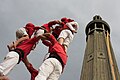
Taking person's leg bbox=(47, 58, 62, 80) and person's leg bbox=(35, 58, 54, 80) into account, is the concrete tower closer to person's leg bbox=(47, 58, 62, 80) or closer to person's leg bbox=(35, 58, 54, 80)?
person's leg bbox=(47, 58, 62, 80)

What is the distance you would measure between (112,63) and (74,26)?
81.6ft

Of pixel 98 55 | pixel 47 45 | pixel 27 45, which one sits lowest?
pixel 27 45

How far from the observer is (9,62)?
348 centimetres

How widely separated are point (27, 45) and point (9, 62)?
43 centimetres

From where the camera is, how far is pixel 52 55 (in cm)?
368

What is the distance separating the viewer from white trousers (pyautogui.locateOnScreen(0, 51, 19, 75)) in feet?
11.1

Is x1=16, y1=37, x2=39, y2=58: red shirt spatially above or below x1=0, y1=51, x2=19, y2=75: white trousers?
above

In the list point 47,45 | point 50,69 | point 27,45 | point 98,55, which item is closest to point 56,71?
point 50,69

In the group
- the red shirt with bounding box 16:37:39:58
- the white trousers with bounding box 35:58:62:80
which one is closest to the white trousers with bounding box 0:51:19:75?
the red shirt with bounding box 16:37:39:58

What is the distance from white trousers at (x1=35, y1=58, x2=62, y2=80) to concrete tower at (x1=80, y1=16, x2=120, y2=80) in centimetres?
2197

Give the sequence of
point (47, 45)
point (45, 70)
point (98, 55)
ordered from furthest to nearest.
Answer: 1. point (98, 55)
2. point (47, 45)
3. point (45, 70)

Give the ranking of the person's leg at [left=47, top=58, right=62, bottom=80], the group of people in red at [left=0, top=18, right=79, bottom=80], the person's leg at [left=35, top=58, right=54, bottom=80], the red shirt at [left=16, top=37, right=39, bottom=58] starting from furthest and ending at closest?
the red shirt at [left=16, top=37, right=39, bottom=58] → the person's leg at [left=47, top=58, right=62, bottom=80] → the group of people in red at [left=0, top=18, right=79, bottom=80] → the person's leg at [left=35, top=58, right=54, bottom=80]

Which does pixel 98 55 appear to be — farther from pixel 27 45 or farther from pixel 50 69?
pixel 50 69

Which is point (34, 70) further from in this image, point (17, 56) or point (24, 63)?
point (17, 56)
